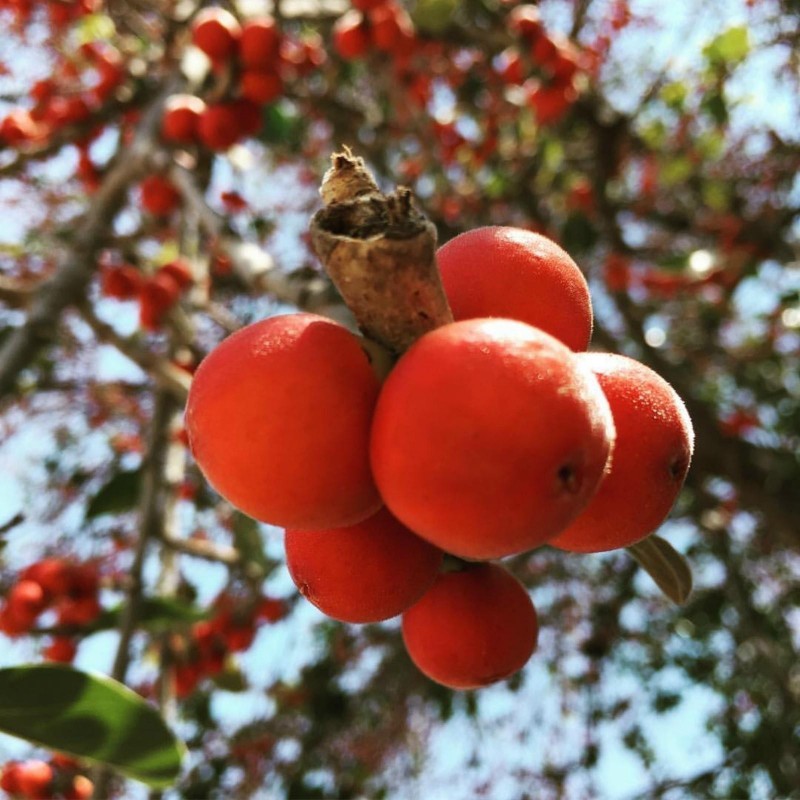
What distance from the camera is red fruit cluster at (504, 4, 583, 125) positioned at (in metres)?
4.84

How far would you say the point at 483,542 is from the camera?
2.59 feet

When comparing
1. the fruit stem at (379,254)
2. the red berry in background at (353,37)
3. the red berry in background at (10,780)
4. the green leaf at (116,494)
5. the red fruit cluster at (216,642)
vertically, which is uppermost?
the fruit stem at (379,254)

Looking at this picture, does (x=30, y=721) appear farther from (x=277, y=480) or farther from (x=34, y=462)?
(x=34, y=462)

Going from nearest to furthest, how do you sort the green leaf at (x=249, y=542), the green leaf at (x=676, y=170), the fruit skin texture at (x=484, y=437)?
1. the fruit skin texture at (x=484, y=437)
2. the green leaf at (x=249, y=542)
3. the green leaf at (x=676, y=170)

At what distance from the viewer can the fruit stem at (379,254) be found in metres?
0.83

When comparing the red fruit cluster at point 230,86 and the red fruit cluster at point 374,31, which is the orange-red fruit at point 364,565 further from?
the red fruit cluster at point 374,31

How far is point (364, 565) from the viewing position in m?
0.98

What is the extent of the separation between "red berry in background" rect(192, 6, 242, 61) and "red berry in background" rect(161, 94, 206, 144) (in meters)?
0.26

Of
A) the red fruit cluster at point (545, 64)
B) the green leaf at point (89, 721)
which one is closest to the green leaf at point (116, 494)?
the green leaf at point (89, 721)

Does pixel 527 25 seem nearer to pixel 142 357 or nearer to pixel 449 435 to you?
pixel 142 357

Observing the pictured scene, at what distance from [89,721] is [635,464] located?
1.10 meters

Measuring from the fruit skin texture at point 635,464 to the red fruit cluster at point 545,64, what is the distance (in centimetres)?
440


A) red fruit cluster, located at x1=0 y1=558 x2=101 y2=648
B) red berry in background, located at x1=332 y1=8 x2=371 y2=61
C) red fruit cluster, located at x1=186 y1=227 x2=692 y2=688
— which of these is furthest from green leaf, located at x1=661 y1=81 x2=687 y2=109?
red fruit cluster, located at x1=186 y1=227 x2=692 y2=688

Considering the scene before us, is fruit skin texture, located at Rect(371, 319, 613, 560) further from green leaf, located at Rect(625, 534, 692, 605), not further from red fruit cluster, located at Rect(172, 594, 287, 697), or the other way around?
red fruit cluster, located at Rect(172, 594, 287, 697)
